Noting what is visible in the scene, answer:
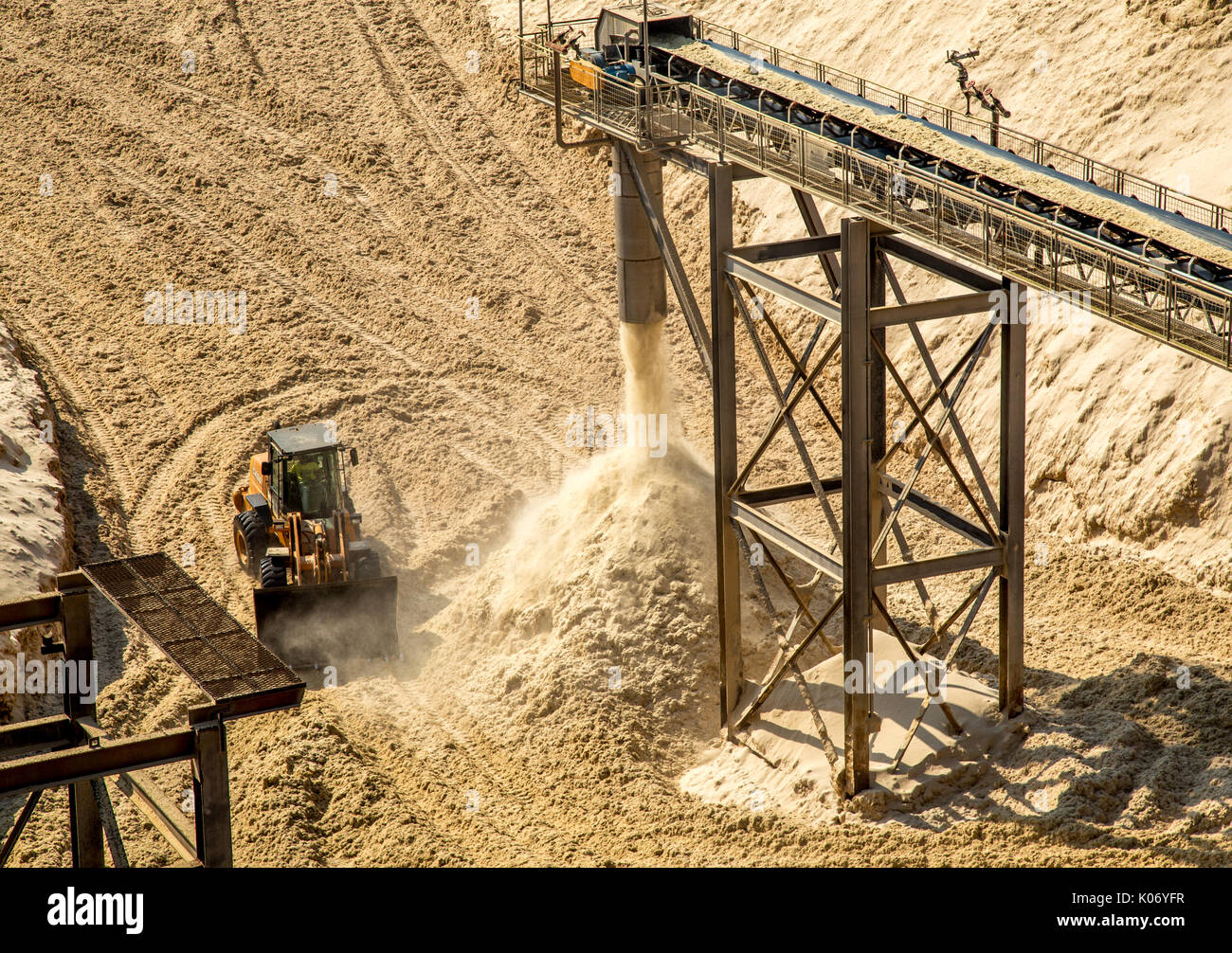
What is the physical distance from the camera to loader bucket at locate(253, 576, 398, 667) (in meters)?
20.3

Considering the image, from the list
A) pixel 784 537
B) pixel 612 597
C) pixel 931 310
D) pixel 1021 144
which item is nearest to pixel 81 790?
pixel 784 537

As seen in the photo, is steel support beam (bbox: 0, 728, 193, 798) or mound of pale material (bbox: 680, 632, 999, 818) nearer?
steel support beam (bbox: 0, 728, 193, 798)

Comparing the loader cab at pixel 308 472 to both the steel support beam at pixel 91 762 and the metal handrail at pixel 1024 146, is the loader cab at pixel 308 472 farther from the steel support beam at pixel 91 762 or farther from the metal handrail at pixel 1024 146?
the steel support beam at pixel 91 762

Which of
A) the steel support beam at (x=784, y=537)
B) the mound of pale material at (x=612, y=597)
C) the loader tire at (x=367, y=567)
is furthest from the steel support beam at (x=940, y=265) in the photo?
the loader tire at (x=367, y=567)

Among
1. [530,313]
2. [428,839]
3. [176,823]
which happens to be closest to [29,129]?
[530,313]

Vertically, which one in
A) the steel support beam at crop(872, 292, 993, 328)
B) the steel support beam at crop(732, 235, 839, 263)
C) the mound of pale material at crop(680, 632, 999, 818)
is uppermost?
the steel support beam at crop(732, 235, 839, 263)

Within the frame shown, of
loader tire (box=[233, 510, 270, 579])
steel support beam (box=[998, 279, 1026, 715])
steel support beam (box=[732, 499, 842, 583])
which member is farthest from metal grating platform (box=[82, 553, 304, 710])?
loader tire (box=[233, 510, 270, 579])

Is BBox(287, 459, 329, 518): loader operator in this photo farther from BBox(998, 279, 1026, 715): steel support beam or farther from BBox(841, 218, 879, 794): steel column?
BBox(998, 279, 1026, 715): steel support beam

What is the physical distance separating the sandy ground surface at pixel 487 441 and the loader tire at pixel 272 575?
5.11 ft

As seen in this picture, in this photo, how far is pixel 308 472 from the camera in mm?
21250

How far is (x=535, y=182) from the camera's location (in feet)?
111

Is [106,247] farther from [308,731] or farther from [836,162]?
[836,162]

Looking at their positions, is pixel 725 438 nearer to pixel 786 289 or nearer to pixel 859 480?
pixel 786 289

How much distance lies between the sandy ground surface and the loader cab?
1981mm
